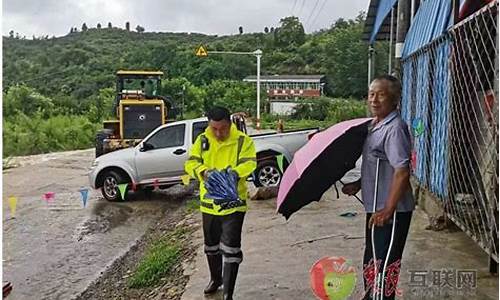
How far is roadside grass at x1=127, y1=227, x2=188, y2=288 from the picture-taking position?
23.9ft

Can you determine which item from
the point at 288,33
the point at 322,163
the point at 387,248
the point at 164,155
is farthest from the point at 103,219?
the point at 288,33

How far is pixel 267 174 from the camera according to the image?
12.7m

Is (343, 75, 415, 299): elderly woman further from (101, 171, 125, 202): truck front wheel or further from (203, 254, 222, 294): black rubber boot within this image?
(101, 171, 125, 202): truck front wheel

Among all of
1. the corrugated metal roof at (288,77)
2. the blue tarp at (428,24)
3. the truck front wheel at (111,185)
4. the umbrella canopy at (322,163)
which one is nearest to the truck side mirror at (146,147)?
the truck front wheel at (111,185)

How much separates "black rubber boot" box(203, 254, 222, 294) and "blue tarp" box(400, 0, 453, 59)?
3.91m

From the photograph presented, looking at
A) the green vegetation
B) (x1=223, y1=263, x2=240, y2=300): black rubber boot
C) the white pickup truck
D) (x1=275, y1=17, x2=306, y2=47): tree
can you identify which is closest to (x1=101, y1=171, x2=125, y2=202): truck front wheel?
the white pickup truck

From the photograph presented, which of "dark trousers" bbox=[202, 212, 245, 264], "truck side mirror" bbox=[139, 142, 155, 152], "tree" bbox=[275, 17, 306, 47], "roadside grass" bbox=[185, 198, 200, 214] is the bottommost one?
"roadside grass" bbox=[185, 198, 200, 214]

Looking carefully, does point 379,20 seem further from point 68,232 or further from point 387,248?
point 387,248

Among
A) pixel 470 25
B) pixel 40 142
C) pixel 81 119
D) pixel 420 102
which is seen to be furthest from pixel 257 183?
pixel 81 119

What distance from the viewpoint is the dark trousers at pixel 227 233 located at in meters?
5.39

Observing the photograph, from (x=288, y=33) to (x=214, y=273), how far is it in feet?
212

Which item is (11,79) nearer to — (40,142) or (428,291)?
(40,142)

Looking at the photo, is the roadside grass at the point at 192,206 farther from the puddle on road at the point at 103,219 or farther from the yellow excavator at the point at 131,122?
the yellow excavator at the point at 131,122

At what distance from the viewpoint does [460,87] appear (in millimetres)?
7215
